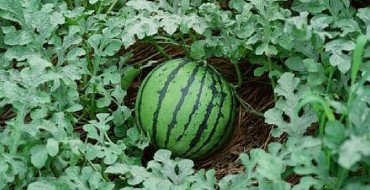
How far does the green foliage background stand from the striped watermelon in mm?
77

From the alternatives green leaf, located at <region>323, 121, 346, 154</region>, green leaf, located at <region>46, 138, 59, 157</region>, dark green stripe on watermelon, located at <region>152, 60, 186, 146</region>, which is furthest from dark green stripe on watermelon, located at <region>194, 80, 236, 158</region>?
green leaf, located at <region>323, 121, 346, 154</region>

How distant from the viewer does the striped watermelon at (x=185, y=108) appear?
2.77 metres

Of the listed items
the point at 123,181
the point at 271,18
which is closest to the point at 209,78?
the point at 271,18

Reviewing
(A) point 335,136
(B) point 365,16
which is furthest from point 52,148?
(B) point 365,16

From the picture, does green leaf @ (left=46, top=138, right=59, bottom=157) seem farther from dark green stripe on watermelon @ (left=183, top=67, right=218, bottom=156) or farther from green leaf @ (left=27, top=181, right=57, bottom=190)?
dark green stripe on watermelon @ (left=183, top=67, right=218, bottom=156)

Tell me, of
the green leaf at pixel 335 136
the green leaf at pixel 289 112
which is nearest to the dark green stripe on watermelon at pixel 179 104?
the green leaf at pixel 289 112

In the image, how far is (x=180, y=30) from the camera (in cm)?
287

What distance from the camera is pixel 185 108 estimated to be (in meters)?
2.76

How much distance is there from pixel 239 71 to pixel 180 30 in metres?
0.32

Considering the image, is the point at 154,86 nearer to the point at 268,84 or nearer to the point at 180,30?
the point at 180,30

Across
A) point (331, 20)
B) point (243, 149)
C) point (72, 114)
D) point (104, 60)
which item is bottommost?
point (243, 149)

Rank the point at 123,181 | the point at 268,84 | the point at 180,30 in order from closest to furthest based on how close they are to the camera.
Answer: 1. the point at 123,181
2. the point at 180,30
3. the point at 268,84

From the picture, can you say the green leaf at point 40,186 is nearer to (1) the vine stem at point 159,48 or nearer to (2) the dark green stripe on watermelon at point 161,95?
(2) the dark green stripe on watermelon at point 161,95

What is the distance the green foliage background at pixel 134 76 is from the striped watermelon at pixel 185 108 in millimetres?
77
